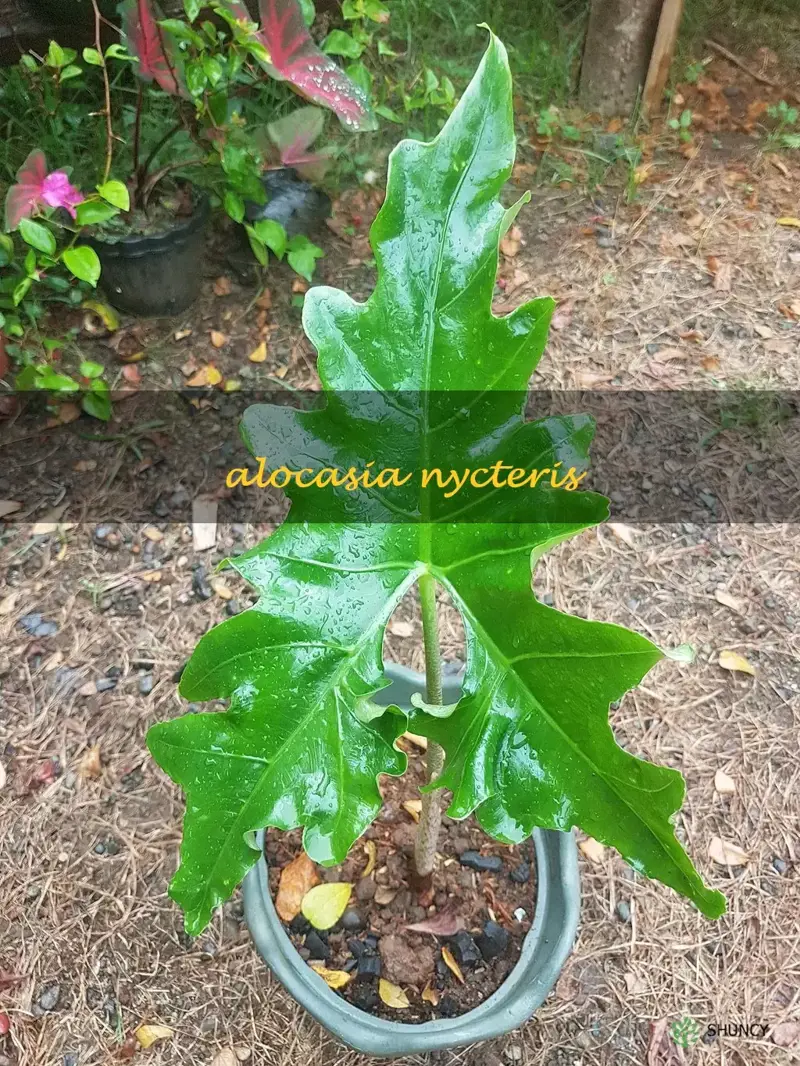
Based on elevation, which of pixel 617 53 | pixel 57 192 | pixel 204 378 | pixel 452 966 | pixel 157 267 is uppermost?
pixel 617 53

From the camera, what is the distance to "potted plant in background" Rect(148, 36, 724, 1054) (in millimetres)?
579

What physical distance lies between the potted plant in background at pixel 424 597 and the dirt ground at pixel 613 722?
0.74m

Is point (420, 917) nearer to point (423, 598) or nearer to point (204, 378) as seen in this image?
point (423, 598)

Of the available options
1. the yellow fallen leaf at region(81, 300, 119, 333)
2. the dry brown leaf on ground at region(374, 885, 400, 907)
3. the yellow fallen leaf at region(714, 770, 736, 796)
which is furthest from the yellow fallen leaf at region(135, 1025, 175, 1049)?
the yellow fallen leaf at region(81, 300, 119, 333)

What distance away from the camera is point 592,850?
132 cm

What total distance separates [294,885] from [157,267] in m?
1.40

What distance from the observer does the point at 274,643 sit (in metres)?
0.65

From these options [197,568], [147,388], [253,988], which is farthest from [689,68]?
[253,988]

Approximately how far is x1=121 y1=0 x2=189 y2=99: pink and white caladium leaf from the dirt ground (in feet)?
1.65

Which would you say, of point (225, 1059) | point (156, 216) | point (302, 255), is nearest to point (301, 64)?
point (302, 255)

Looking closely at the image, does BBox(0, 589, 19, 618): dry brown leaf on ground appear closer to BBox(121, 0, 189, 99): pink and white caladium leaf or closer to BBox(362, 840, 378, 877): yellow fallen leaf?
BBox(362, 840, 378, 877): yellow fallen leaf

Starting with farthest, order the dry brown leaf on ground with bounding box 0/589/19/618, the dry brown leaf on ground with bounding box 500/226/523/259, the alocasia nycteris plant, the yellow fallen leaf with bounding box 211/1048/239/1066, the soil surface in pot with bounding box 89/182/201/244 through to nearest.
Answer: the dry brown leaf on ground with bounding box 500/226/523/259 → the soil surface in pot with bounding box 89/182/201/244 → the dry brown leaf on ground with bounding box 0/589/19/618 → the yellow fallen leaf with bounding box 211/1048/239/1066 → the alocasia nycteris plant

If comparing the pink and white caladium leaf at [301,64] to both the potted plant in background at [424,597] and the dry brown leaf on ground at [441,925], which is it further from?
the dry brown leaf on ground at [441,925]
